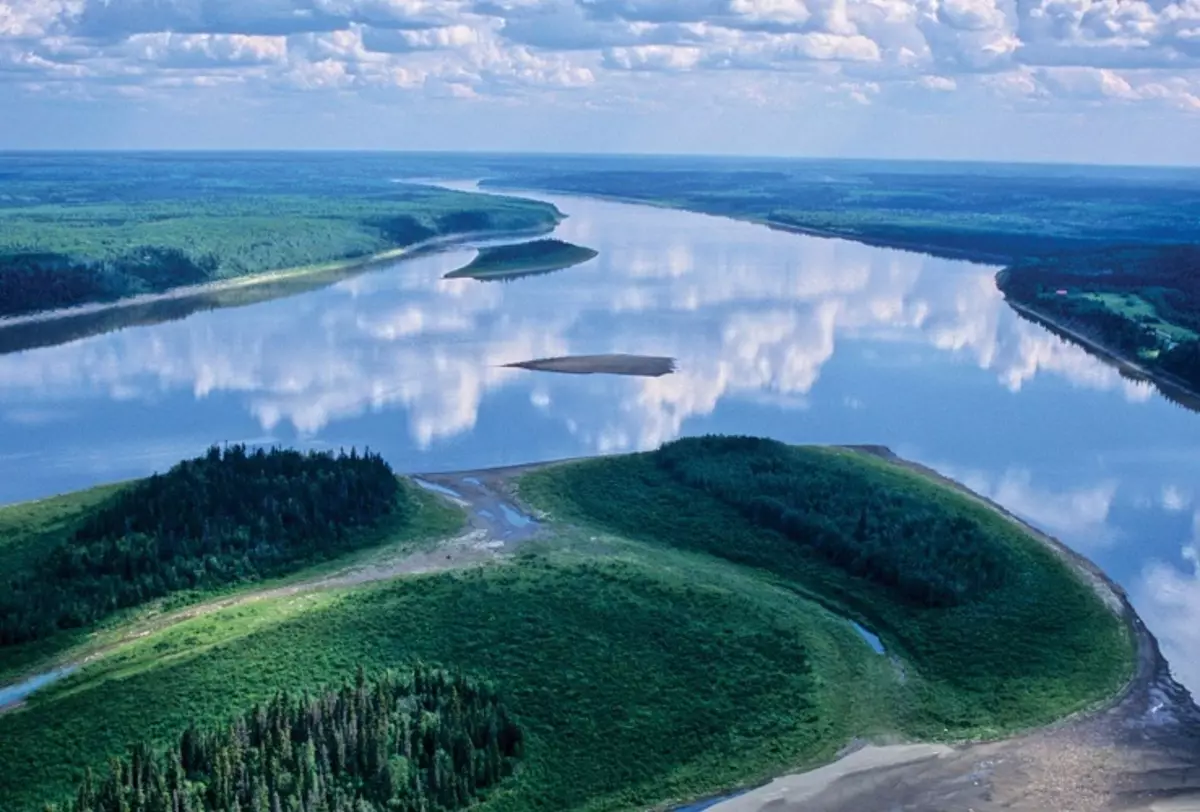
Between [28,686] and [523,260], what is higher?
[523,260]

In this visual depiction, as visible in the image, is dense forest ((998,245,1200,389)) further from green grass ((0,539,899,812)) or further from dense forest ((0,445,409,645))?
dense forest ((0,445,409,645))

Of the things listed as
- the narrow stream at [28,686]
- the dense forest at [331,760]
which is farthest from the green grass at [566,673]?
the dense forest at [331,760]

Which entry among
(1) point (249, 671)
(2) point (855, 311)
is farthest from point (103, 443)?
(2) point (855, 311)

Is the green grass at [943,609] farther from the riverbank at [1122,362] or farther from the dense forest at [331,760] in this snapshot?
the riverbank at [1122,362]

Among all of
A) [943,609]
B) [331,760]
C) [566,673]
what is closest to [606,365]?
[943,609]

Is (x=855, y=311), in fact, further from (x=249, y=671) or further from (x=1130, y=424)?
(x=249, y=671)

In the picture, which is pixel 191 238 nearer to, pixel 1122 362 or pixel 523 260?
pixel 523 260

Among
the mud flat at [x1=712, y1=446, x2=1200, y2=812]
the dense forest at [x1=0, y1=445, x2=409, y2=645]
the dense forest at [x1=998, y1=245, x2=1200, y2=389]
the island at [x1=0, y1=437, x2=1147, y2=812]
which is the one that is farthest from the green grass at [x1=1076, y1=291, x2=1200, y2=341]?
the dense forest at [x1=0, y1=445, x2=409, y2=645]

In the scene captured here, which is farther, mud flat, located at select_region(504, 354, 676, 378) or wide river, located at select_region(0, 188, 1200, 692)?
mud flat, located at select_region(504, 354, 676, 378)
